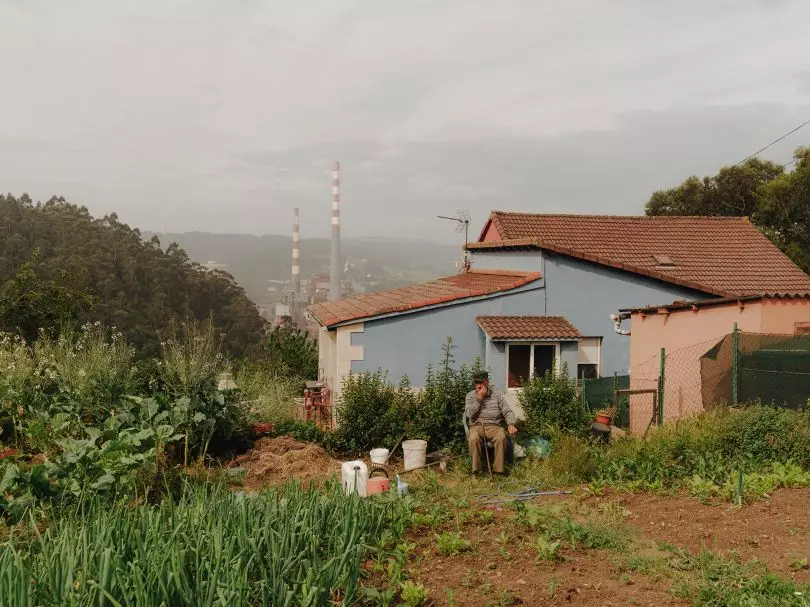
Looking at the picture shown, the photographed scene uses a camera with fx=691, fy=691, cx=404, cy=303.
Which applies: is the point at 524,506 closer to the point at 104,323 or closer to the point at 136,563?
the point at 136,563

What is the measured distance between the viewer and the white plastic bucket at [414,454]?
10.5 metres

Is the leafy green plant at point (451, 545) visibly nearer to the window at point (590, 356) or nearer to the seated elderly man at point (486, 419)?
the seated elderly man at point (486, 419)

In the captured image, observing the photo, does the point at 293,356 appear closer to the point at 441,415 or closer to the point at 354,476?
the point at 441,415

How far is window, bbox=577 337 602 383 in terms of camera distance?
16375 millimetres

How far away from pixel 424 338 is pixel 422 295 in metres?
1.50

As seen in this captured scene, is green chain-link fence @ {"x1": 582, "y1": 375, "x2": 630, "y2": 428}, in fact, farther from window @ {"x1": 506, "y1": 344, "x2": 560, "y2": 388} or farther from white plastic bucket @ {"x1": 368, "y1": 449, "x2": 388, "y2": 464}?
white plastic bucket @ {"x1": 368, "y1": 449, "x2": 388, "y2": 464}

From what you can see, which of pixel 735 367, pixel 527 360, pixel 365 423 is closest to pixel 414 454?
pixel 365 423

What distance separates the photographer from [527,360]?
15.0 metres

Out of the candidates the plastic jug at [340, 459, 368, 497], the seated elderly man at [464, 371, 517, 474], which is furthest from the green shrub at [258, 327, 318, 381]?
the plastic jug at [340, 459, 368, 497]

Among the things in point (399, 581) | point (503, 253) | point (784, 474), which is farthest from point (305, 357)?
point (399, 581)

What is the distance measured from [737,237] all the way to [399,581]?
21198mm

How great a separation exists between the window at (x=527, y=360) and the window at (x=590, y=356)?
1.67 m

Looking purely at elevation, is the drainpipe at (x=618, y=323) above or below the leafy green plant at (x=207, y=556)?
above

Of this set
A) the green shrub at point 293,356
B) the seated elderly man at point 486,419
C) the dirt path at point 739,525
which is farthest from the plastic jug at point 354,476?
the green shrub at point 293,356
